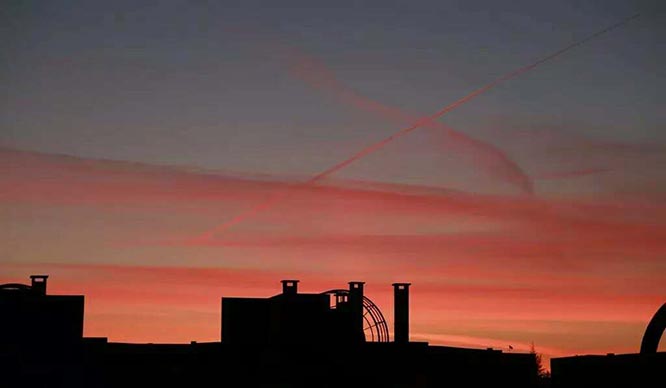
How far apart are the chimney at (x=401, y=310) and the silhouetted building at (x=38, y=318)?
14.7m

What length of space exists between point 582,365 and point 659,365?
3.84 meters

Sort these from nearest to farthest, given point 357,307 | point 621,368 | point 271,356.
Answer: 1. point 621,368
2. point 271,356
3. point 357,307

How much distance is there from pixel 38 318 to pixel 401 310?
16.9m

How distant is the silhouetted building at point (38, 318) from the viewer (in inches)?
2062

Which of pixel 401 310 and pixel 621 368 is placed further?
pixel 401 310

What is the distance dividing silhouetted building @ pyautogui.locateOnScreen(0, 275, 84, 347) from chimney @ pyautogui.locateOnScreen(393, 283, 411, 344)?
14736 millimetres

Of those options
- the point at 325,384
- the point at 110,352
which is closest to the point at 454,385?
the point at 325,384

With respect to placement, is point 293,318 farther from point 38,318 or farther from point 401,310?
point 38,318

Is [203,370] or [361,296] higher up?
[361,296]

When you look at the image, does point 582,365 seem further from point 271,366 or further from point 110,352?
point 110,352

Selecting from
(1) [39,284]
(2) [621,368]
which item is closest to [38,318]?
(1) [39,284]

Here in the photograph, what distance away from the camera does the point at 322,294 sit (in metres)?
56.3

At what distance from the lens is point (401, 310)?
5591 cm

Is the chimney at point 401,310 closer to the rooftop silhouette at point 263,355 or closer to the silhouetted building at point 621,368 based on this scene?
the rooftop silhouette at point 263,355
